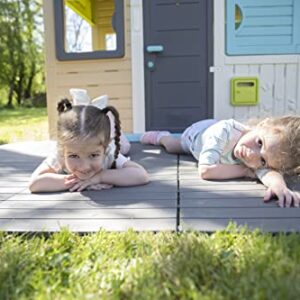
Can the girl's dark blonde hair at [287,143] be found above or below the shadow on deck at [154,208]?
above

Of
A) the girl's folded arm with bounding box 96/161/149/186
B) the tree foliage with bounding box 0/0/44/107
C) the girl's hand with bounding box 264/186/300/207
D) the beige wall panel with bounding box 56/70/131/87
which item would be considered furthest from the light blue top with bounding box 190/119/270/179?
the tree foliage with bounding box 0/0/44/107

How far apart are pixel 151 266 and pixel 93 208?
2.26ft

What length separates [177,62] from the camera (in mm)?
4539

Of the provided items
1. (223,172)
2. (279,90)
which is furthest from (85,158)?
(279,90)

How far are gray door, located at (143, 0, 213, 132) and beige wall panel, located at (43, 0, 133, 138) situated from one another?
0.78ft

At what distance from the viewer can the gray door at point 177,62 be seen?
14.6 feet

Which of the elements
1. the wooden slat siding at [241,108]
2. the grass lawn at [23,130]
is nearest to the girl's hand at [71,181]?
the wooden slat siding at [241,108]

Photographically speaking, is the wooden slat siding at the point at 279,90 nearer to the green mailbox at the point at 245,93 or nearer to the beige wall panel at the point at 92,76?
the green mailbox at the point at 245,93

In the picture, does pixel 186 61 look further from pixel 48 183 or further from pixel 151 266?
pixel 151 266

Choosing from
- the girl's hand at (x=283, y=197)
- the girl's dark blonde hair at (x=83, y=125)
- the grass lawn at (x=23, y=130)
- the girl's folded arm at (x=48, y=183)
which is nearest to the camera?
the girl's hand at (x=283, y=197)

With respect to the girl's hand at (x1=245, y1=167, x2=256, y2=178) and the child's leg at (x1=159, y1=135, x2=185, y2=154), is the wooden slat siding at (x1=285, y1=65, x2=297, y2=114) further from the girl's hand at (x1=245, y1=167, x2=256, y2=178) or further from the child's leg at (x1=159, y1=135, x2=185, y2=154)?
the girl's hand at (x1=245, y1=167, x2=256, y2=178)

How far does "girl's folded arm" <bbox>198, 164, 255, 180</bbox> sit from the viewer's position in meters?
2.45

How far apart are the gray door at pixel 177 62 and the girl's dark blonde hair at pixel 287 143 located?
2.33 meters

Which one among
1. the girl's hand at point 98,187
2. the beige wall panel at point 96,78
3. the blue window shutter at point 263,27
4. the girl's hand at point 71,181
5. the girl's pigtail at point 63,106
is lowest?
the girl's hand at point 98,187
